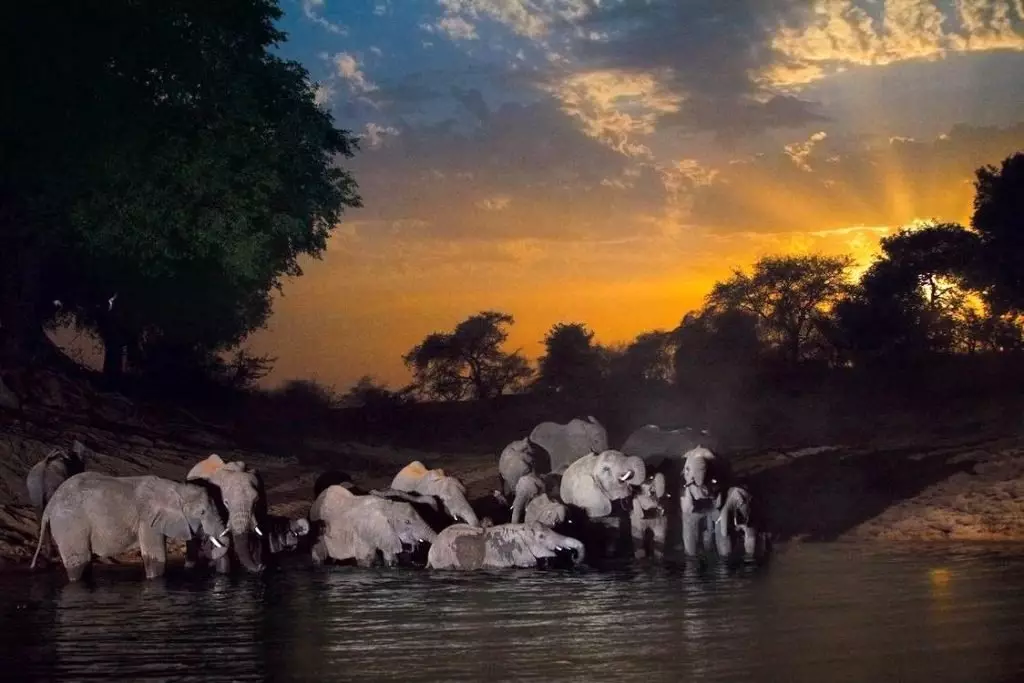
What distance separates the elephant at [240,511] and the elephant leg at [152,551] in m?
0.74

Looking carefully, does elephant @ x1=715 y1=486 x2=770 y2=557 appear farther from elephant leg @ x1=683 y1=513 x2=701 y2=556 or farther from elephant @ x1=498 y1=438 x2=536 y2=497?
elephant @ x1=498 y1=438 x2=536 y2=497

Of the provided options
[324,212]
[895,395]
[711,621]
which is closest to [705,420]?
[895,395]

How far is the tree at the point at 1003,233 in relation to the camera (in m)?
44.1

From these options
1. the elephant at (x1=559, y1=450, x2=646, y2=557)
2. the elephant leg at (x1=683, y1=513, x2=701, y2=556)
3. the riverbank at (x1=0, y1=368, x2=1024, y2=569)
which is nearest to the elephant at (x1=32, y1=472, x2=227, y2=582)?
the riverbank at (x1=0, y1=368, x2=1024, y2=569)

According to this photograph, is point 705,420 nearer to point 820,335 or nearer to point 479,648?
point 820,335

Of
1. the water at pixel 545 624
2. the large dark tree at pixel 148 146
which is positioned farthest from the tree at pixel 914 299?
the water at pixel 545 624

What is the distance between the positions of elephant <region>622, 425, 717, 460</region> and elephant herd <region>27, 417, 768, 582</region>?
102 centimetres

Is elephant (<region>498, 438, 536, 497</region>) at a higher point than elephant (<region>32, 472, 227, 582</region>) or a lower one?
higher

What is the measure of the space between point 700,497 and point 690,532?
0.57 meters

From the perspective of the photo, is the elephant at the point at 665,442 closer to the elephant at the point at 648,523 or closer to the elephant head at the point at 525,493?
the elephant head at the point at 525,493

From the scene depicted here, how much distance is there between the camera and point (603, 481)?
20.7m

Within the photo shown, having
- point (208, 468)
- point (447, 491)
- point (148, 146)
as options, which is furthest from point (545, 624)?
point (148, 146)

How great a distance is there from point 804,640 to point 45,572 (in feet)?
38.0

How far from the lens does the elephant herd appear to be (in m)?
18.9
